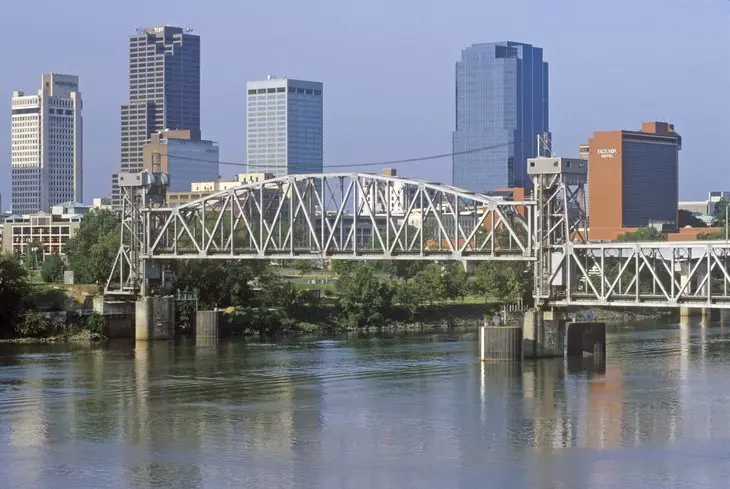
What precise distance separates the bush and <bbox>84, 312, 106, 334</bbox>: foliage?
3133 millimetres

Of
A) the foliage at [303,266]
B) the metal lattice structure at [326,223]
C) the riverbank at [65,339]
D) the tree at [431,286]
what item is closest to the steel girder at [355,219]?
the metal lattice structure at [326,223]

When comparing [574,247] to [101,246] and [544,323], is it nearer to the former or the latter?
[544,323]

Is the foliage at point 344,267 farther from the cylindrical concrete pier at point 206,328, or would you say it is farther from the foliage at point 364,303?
the cylindrical concrete pier at point 206,328

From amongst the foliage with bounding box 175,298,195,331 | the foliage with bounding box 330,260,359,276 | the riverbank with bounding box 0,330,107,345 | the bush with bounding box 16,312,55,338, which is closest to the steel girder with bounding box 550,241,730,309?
the foliage with bounding box 175,298,195,331

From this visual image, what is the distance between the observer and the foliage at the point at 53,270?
13762 centimetres

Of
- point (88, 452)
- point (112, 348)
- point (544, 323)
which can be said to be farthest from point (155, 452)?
point (112, 348)

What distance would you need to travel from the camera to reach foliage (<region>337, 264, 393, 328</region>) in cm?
12212

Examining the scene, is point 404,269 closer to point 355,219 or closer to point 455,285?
point 455,285

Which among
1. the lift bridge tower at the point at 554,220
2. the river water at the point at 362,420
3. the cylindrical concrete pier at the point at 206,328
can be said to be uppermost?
the lift bridge tower at the point at 554,220

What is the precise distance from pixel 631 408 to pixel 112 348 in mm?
46423

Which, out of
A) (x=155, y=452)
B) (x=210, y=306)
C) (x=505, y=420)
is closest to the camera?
(x=155, y=452)

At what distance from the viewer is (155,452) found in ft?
184

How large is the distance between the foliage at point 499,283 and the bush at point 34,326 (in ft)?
153

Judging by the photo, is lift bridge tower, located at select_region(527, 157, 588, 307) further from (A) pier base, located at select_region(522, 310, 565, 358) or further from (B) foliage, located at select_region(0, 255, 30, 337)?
(B) foliage, located at select_region(0, 255, 30, 337)
